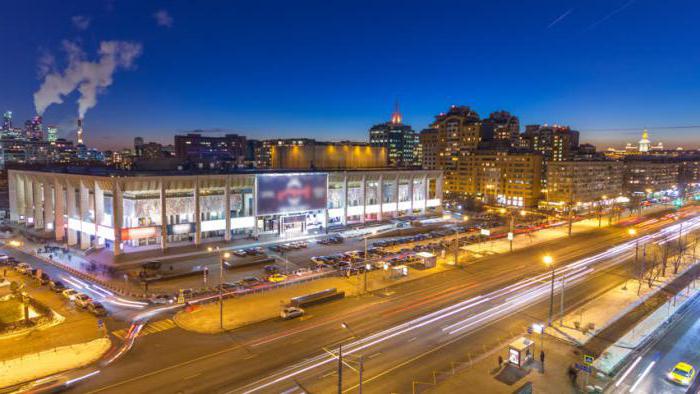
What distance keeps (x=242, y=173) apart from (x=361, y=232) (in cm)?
2583

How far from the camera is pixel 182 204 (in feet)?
212

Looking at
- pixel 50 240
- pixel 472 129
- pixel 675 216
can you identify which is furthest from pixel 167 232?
pixel 472 129

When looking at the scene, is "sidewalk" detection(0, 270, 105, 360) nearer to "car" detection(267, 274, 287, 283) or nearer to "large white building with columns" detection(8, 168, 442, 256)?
"car" detection(267, 274, 287, 283)

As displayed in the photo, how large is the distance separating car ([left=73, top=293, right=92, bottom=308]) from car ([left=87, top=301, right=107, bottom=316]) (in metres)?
0.60

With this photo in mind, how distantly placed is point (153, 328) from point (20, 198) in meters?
67.8

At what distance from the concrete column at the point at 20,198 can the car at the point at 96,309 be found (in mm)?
57927

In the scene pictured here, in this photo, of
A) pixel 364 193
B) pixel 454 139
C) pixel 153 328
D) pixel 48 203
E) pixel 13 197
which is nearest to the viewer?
pixel 153 328

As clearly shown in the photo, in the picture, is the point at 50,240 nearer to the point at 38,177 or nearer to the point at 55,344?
the point at 38,177

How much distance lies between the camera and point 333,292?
1609 inches

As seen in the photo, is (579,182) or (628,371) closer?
(628,371)

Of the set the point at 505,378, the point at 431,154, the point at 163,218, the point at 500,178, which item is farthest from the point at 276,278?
the point at 431,154

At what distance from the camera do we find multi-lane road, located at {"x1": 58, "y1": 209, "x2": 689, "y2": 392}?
84.1ft

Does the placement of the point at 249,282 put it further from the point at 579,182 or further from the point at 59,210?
the point at 579,182

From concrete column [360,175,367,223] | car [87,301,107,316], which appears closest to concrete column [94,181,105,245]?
car [87,301,107,316]
